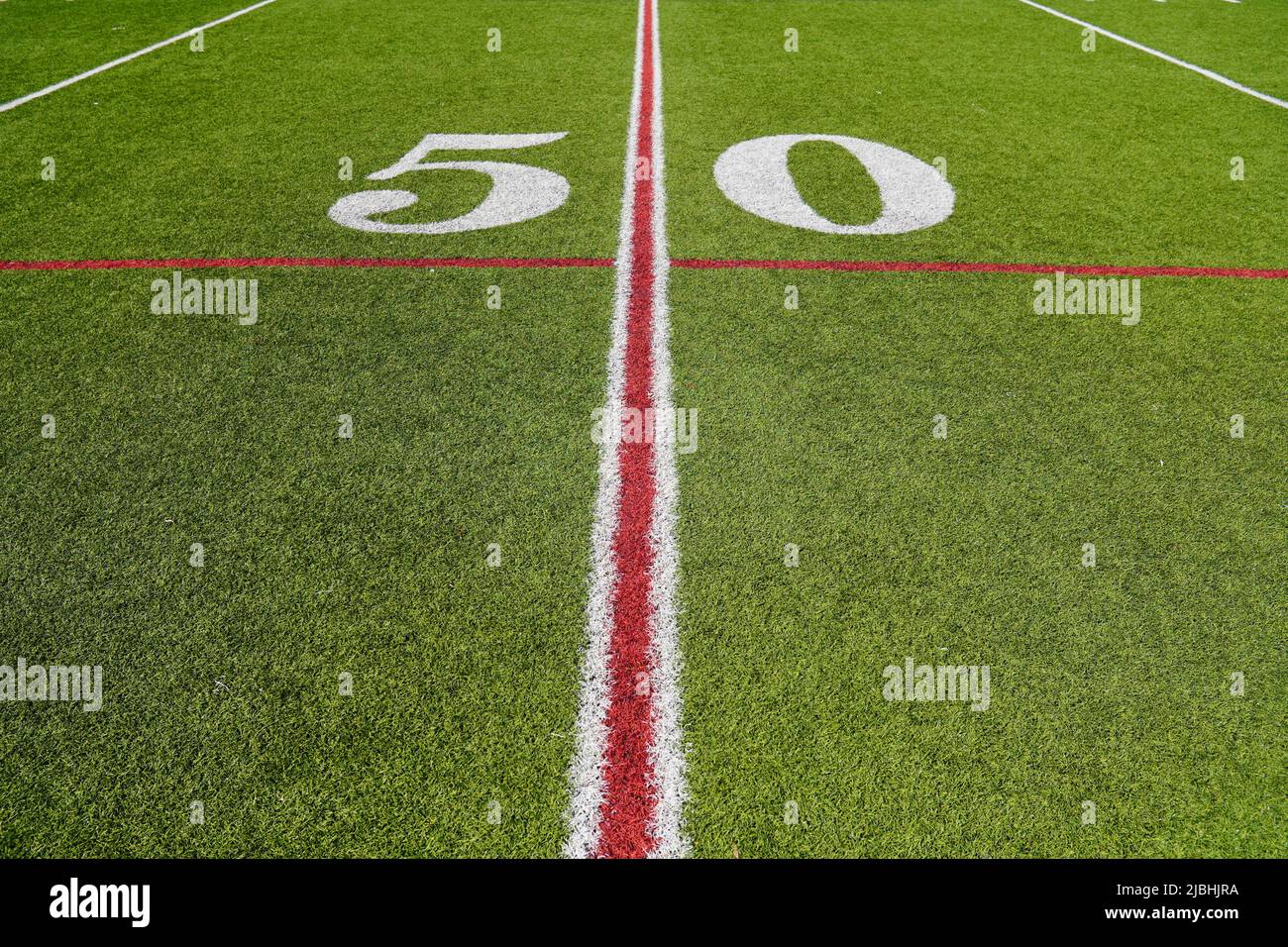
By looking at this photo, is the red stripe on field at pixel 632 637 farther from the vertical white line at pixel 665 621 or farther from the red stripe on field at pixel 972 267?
the red stripe on field at pixel 972 267

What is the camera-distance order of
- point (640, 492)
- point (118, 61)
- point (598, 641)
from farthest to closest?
1. point (118, 61)
2. point (640, 492)
3. point (598, 641)

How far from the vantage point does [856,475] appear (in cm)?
371

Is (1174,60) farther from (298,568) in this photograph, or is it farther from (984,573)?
(298,568)

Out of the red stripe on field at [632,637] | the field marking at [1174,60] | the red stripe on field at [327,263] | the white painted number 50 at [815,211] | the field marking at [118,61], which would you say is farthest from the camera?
the field marking at [1174,60]

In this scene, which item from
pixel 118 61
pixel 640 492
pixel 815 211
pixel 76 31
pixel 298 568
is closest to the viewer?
pixel 298 568

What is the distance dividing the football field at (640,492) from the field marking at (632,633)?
0.01m

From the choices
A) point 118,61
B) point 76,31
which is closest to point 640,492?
point 118,61

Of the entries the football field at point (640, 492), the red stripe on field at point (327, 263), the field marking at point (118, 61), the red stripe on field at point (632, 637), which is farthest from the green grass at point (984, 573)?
the field marking at point (118, 61)

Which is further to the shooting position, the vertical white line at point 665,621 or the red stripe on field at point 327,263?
the red stripe on field at point 327,263

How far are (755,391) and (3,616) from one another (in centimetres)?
299

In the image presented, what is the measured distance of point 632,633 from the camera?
3.03 meters

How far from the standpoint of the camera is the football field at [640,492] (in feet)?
8.39

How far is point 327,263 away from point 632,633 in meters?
3.33
